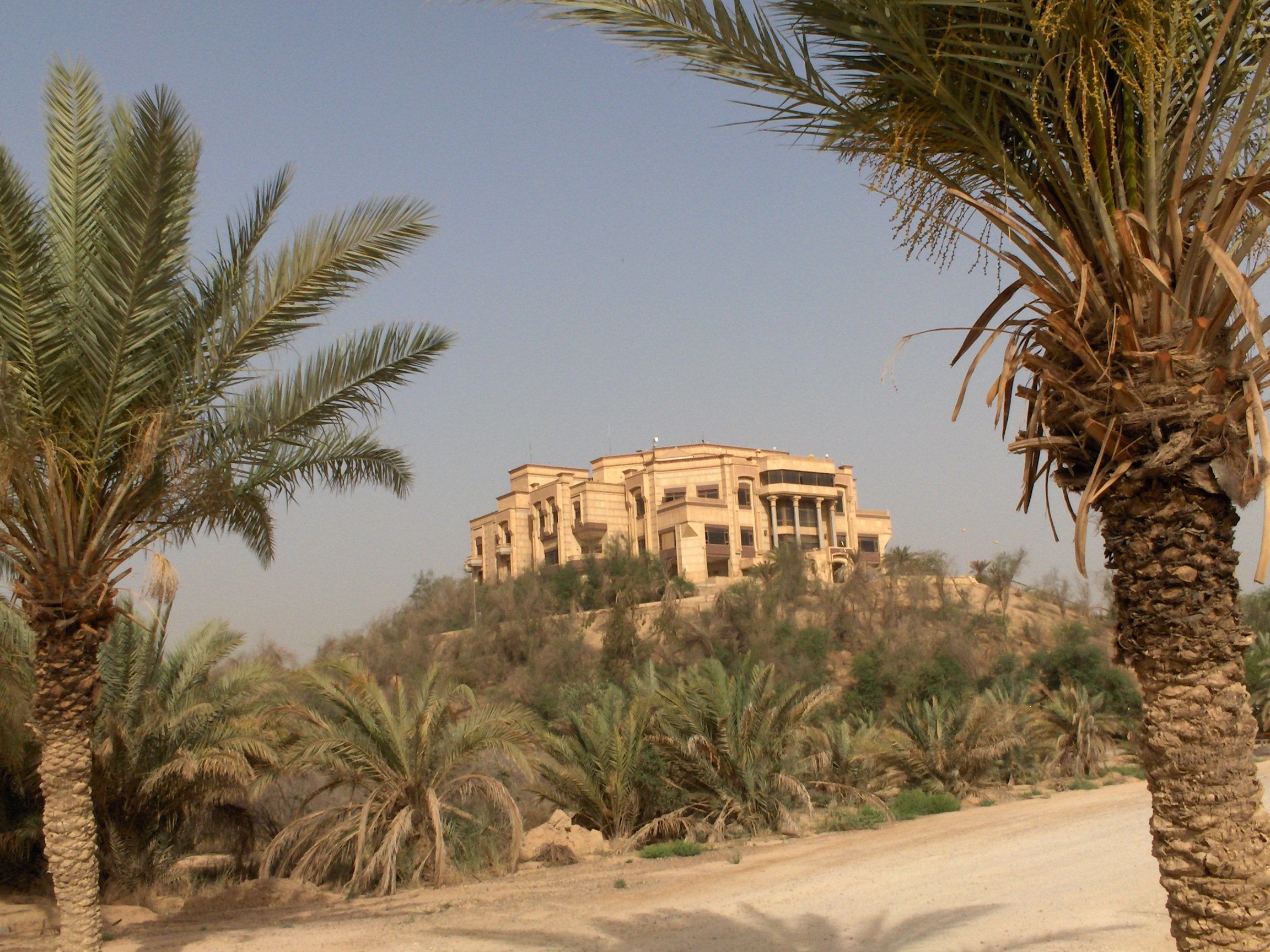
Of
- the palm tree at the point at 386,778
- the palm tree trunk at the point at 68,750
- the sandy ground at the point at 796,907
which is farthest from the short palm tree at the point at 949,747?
the palm tree trunk at the point at 68,750

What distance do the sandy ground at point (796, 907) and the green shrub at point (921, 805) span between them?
11.0ft

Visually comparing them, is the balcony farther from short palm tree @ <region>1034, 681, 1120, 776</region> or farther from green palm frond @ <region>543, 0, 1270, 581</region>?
green palm frond @ <region>543, 0, 1270, 581</region>

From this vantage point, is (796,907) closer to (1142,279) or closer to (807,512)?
(1142,279)

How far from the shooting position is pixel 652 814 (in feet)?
57.2

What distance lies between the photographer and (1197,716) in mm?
3934

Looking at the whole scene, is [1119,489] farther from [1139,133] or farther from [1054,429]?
[1139,133]

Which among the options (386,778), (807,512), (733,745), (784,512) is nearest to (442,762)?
(386,778)

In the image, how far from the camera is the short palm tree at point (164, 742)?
43.5 ft

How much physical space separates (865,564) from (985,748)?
110 ft

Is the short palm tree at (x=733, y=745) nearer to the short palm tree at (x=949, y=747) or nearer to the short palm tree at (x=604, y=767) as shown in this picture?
the short palm tree at (x=604, y=767)

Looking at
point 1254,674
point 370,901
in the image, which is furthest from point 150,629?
point 1254,674

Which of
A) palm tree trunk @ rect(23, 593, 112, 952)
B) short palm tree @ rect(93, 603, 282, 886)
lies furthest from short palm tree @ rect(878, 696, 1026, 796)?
palm tree trunk @ rect(23, 593, 112, 952)

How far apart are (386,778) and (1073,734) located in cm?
1662

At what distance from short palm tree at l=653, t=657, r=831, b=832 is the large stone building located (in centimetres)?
3897
